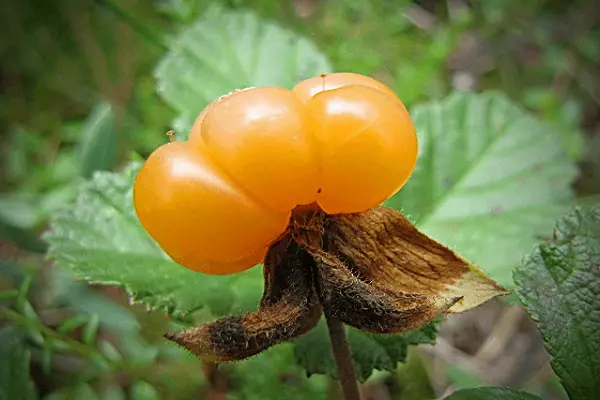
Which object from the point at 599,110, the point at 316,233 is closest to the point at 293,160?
the point at 316,233

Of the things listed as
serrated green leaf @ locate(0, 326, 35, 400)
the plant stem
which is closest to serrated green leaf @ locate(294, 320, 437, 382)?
the plant stem

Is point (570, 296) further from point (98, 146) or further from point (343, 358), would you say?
point (98, 146)

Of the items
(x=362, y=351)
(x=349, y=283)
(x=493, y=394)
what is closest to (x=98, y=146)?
(x=362, y=351)

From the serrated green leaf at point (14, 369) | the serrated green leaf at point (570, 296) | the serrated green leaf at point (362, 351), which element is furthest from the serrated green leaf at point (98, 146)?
the serrated green leaf at point (570, 296)

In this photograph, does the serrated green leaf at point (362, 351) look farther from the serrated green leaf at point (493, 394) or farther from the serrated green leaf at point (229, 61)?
the serrated green leaf at point (229, 61)

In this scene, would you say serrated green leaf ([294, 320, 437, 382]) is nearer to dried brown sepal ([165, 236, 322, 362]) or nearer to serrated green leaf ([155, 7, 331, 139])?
dried brown sepal ([165, 236, 322, 362])

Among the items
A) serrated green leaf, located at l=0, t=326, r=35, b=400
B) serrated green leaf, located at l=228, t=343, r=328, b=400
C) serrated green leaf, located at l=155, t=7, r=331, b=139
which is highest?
serrated green leaf, located at l=155, t=7, r=331, b=139
